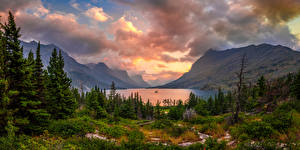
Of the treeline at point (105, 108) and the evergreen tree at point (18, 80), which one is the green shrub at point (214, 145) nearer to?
the evergreen tree at point (18, 80)

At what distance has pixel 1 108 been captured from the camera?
28.7ft

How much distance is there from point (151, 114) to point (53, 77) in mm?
62726

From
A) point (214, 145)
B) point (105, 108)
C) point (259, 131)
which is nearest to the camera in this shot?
A: point (214, 145)

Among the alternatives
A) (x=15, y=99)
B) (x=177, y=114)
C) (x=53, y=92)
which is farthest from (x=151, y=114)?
(x=15, y=99)

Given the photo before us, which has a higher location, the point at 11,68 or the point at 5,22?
the point at 5,22

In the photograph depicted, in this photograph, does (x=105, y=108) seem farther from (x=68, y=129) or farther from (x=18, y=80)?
(x=18, y=80)

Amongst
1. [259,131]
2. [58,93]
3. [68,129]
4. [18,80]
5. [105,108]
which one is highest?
[18,80]

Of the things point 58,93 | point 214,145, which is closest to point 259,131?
point 214,145

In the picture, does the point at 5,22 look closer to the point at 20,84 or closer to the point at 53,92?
the point at 20,84

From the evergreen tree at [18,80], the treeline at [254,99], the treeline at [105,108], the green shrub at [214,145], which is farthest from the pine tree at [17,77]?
the treeline at [254,99]

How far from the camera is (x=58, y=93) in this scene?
18.6 m

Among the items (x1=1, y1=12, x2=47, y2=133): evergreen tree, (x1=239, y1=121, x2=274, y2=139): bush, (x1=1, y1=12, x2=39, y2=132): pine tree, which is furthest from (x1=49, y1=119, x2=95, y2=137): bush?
(x1=239, y1=121, x2=274, y2=139): bush

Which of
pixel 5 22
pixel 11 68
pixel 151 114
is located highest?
pixel 5 22

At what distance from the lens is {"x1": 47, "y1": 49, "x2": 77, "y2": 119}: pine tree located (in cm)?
1817
